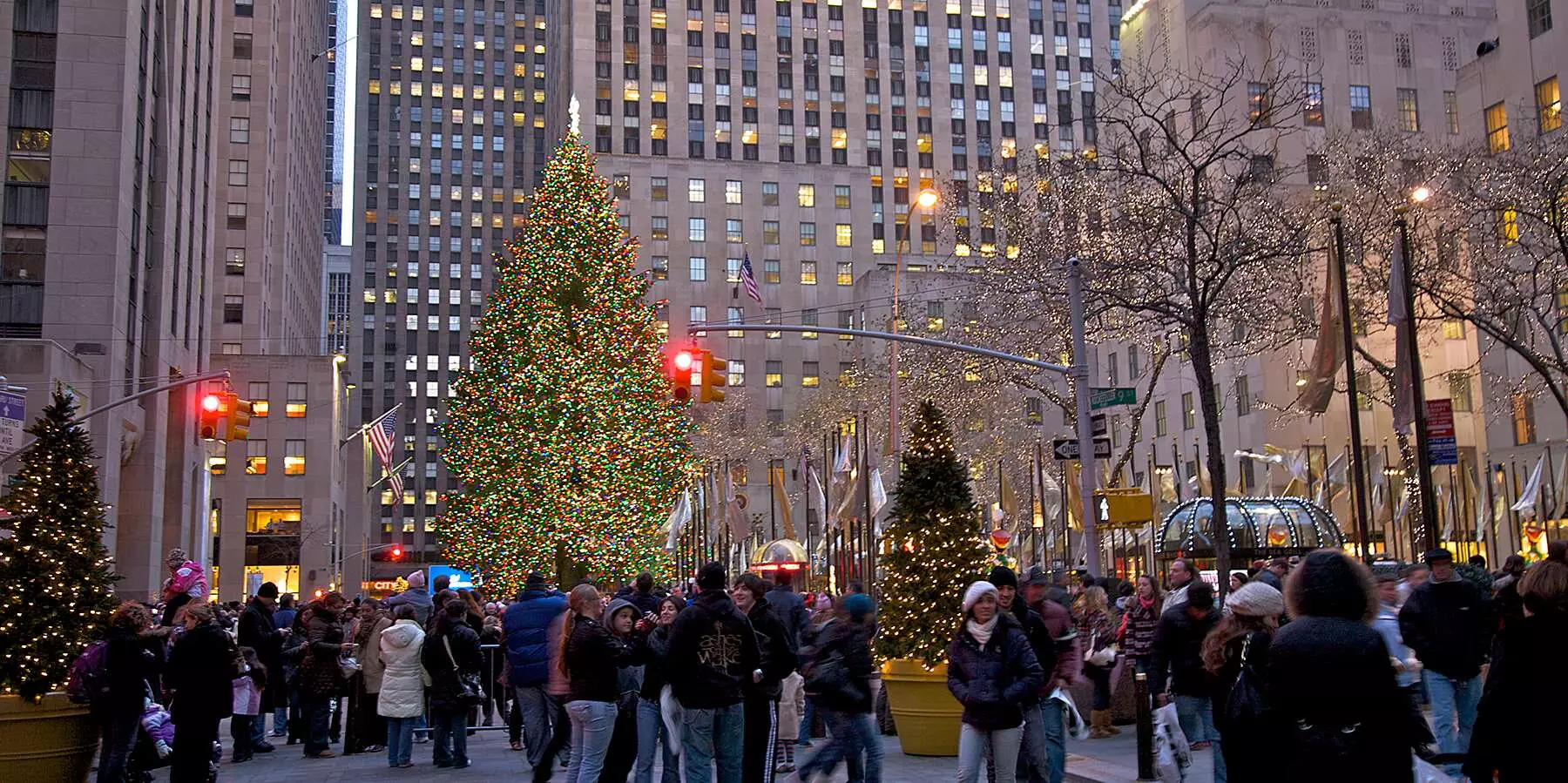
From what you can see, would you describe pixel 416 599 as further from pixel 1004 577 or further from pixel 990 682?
pixel 990 682

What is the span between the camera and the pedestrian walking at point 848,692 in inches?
436

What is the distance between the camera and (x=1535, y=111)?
43.0 m

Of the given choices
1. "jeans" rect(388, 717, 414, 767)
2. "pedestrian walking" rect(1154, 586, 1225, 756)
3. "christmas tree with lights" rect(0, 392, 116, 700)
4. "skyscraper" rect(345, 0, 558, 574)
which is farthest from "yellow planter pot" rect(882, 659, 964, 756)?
"skyscraper" rect(345, 0, 558, 574)

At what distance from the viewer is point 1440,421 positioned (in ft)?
70.8

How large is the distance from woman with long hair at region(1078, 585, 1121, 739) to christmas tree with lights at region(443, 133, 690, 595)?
24.4 metres

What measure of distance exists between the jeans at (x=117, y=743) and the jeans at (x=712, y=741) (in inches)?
220

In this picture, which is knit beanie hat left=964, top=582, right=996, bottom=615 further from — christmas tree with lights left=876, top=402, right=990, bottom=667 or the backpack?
the backpack

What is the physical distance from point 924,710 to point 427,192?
15239 centimetres

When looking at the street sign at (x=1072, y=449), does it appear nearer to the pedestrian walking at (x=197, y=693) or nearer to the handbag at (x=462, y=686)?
Answer: the handbag at (x=462, y=686)

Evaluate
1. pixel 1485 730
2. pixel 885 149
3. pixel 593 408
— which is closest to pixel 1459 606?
pixel 1485 730

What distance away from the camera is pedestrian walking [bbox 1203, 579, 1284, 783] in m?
6.25

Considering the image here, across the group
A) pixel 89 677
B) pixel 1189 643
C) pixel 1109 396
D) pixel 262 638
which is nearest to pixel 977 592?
pixel 1189 643

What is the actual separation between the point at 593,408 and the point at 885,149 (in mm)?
74689

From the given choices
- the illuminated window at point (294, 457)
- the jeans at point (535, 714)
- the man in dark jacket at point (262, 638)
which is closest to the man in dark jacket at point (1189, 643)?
the jeans at point (535, 714)
